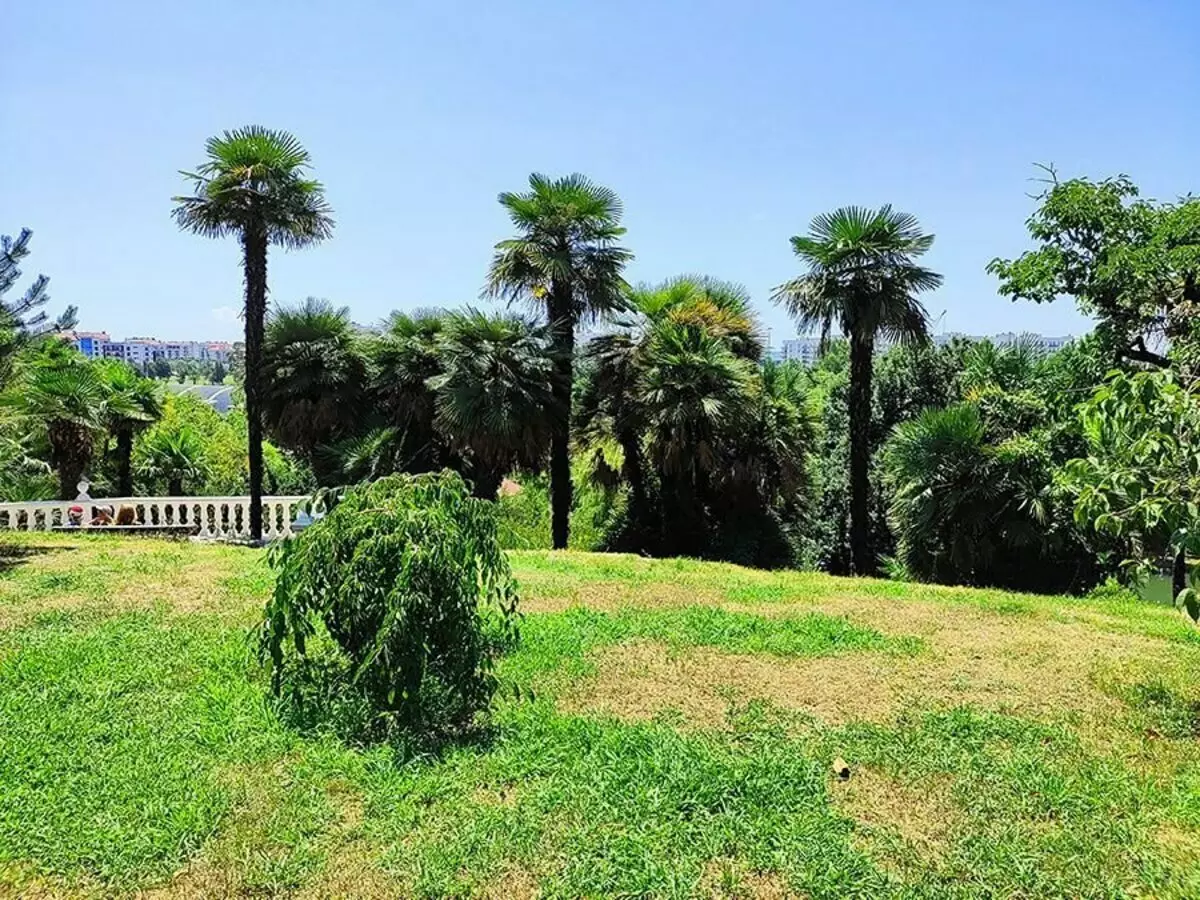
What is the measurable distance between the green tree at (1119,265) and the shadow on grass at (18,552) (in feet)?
38.6

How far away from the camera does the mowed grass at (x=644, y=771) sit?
9.00ft

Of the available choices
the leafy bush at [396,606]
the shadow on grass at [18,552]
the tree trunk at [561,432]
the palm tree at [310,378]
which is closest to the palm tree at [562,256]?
the tree trunk at [561,432]

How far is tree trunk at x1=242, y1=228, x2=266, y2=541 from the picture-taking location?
39.7ft

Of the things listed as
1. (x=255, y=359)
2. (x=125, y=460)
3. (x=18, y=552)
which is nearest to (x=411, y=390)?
(x=255, y=359)

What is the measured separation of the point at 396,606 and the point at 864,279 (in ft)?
29.5

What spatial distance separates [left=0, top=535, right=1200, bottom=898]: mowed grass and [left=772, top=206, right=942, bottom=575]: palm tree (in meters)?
5.57

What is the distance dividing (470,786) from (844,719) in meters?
1.98

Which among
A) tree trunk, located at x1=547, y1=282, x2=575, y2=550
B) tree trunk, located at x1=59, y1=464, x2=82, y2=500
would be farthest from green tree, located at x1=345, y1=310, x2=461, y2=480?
tree trunk, located at x1=59, y1=464, x2=82, y2=500

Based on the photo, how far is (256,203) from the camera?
11688mm

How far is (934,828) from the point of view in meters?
3.05

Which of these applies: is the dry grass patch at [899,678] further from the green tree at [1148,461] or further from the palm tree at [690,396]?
the palm tree at [690,396]

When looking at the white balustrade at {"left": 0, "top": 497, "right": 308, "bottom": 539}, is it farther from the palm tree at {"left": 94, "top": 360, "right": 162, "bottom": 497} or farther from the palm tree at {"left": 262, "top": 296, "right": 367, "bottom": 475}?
the palm tree at {"left": 94, "top": 360, "right": 162, "bottom": 497}

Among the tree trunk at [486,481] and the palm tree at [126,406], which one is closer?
the tree trunk at [486,481]

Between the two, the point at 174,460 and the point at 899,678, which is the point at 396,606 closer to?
the point at 899,678
